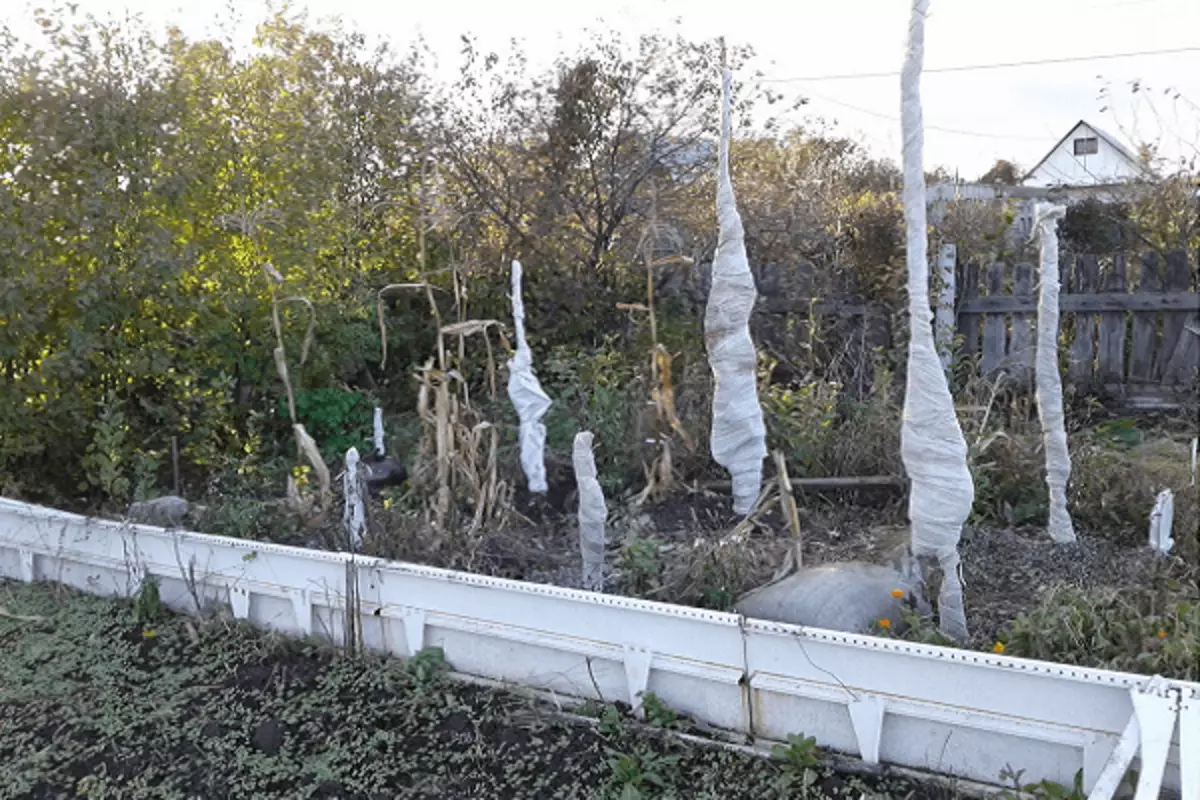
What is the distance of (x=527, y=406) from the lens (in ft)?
17.9

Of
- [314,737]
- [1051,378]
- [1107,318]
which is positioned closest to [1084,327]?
[1107,318]

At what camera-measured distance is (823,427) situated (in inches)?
212

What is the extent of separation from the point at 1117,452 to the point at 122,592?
4.98 metres

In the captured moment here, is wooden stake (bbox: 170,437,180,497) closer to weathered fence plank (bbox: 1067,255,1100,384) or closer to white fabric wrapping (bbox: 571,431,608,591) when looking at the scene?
white fabric wrapping (bbox: 571,431,608,591)

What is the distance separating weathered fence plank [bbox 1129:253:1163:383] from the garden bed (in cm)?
603

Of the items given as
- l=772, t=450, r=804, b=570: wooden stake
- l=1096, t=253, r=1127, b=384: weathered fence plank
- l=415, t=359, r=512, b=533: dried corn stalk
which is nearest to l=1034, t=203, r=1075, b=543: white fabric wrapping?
l=772, t=450, r=804, b=570: wooden stake

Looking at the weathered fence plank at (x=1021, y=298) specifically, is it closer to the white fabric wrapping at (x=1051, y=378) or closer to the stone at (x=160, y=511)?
the white fabric wrapping at (x=1051, y=378)

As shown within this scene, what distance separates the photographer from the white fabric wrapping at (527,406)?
5.41 metres

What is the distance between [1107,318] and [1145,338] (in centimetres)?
32

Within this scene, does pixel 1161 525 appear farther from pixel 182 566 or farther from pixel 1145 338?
pixel 1145 338

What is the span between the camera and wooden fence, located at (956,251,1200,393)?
7625mm

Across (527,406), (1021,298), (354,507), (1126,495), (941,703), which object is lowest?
(941,703)

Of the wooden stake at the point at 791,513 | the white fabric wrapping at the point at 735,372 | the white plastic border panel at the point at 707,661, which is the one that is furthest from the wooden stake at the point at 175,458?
the wooden stake at the point at 791,513

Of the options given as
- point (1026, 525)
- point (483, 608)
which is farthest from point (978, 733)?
point (1026, 525)
